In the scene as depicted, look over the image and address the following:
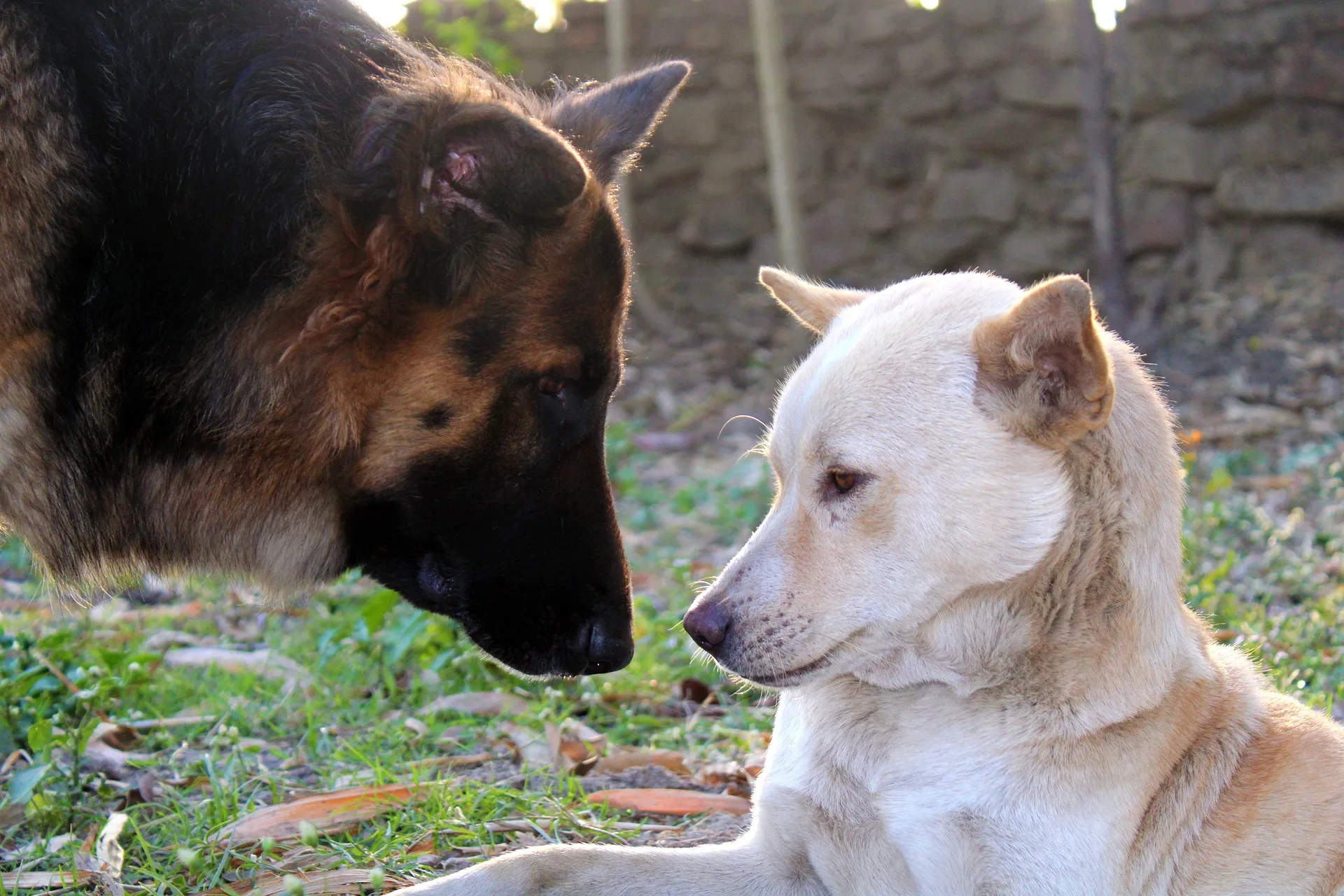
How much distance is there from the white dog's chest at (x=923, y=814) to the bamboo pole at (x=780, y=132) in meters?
6.49

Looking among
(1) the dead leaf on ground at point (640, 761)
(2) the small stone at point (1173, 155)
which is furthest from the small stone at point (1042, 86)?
(1) the dead leaf on ground at point (640, 761)

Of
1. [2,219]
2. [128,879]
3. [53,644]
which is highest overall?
[2,219]

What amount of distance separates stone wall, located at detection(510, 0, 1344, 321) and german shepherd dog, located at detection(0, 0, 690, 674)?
283 inches

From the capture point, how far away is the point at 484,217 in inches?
105

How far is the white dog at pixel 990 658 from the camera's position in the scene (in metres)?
2.44

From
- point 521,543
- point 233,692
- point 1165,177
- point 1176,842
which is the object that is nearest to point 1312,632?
point 1176,842

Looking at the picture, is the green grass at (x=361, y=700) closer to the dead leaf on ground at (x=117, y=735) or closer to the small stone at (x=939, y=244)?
the dead leaf on ground at (x=117, y=735)

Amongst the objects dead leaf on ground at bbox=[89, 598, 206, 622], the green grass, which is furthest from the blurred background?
dead leaf on ground at bbox=[89, 598, 206, 622]

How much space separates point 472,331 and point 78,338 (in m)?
0.79

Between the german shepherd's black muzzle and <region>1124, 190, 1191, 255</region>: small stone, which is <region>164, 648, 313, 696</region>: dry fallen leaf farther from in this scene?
<region>1124, 190, 1191, 255</region>: small stone

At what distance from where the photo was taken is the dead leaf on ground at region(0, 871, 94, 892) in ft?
8.71

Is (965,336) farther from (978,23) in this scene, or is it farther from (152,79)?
(978,23)

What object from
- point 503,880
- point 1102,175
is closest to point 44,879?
point 503,880

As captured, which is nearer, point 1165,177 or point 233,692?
point 233,692
